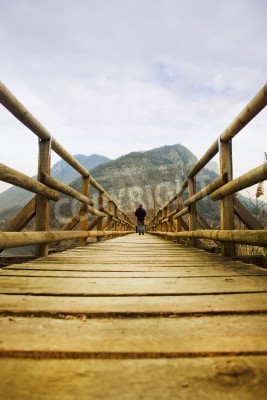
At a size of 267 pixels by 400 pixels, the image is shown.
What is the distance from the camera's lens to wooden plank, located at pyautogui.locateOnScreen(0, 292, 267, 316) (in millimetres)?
1119

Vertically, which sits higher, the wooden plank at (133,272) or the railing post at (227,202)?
the railing post at (227,202)

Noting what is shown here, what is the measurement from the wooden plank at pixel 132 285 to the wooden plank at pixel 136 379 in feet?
2.20

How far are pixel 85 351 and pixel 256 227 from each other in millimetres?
2495

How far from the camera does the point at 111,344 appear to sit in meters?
0.82

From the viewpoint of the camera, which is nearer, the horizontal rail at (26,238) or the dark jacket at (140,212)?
the horizontal rail at (26,238)

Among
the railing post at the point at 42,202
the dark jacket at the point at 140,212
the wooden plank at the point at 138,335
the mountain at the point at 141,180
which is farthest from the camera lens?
the mountain at the point at 141,180

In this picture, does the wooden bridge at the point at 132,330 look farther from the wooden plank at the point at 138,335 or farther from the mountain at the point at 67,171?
the mountain at the point at 67,171

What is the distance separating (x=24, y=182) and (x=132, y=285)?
1170mm

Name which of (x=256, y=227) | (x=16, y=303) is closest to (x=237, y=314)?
(x=16, y=303)

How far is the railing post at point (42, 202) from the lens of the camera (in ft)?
8.56

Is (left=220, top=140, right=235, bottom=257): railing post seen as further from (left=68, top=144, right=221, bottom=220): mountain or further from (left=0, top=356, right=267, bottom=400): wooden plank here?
(left=68, top=144, right=221, bottom=220): mountain

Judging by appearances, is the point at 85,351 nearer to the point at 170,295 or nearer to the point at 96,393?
the point at 96,393

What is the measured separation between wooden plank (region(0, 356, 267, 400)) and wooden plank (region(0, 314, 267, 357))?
4 centimetres

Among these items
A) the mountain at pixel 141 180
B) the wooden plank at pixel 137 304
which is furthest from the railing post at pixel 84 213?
the mountain at pixel 141 180
